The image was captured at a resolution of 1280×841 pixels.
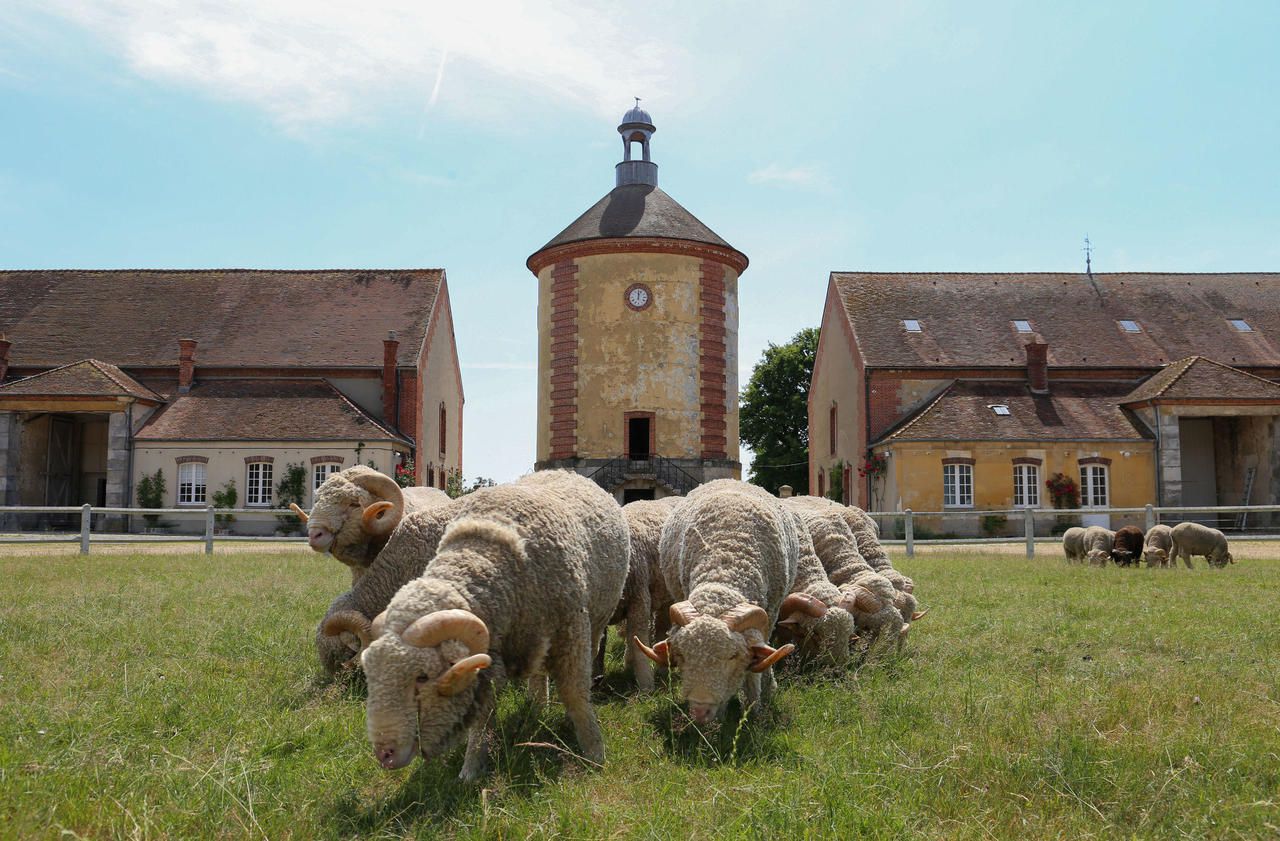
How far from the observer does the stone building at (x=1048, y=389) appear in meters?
30.7

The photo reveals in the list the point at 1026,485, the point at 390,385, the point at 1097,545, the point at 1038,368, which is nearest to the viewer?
the point at 1097,545

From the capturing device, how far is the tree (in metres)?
52.4

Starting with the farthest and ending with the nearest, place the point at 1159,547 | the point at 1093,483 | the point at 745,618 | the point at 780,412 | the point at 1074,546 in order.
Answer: the point at 780,412
the point at 1093,483
the point at 1074,546
the point at 1159,547
the point at 745,618

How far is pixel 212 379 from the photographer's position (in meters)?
33.7

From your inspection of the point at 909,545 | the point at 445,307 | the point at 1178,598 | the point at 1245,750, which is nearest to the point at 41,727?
the point at 1245,750

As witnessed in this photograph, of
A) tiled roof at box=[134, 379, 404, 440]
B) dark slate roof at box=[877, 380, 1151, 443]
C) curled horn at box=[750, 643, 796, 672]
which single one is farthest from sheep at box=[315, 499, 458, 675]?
dark slate roof at box=[877, 380, 1151, 443]

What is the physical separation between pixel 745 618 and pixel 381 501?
3.30m

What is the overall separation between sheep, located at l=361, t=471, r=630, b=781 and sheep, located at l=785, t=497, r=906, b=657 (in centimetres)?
248

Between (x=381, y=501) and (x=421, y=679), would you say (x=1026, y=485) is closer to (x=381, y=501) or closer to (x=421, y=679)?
(x=381, y=501)

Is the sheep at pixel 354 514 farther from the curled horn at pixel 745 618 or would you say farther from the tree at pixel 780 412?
the tree at pixel 780 412

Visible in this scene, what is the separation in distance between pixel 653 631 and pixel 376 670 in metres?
4.34

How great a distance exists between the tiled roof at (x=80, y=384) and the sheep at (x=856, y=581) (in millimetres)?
27998

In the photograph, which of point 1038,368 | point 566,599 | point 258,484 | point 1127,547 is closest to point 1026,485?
point 1038,368

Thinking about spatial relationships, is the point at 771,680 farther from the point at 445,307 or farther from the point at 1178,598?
the point at 445,307
